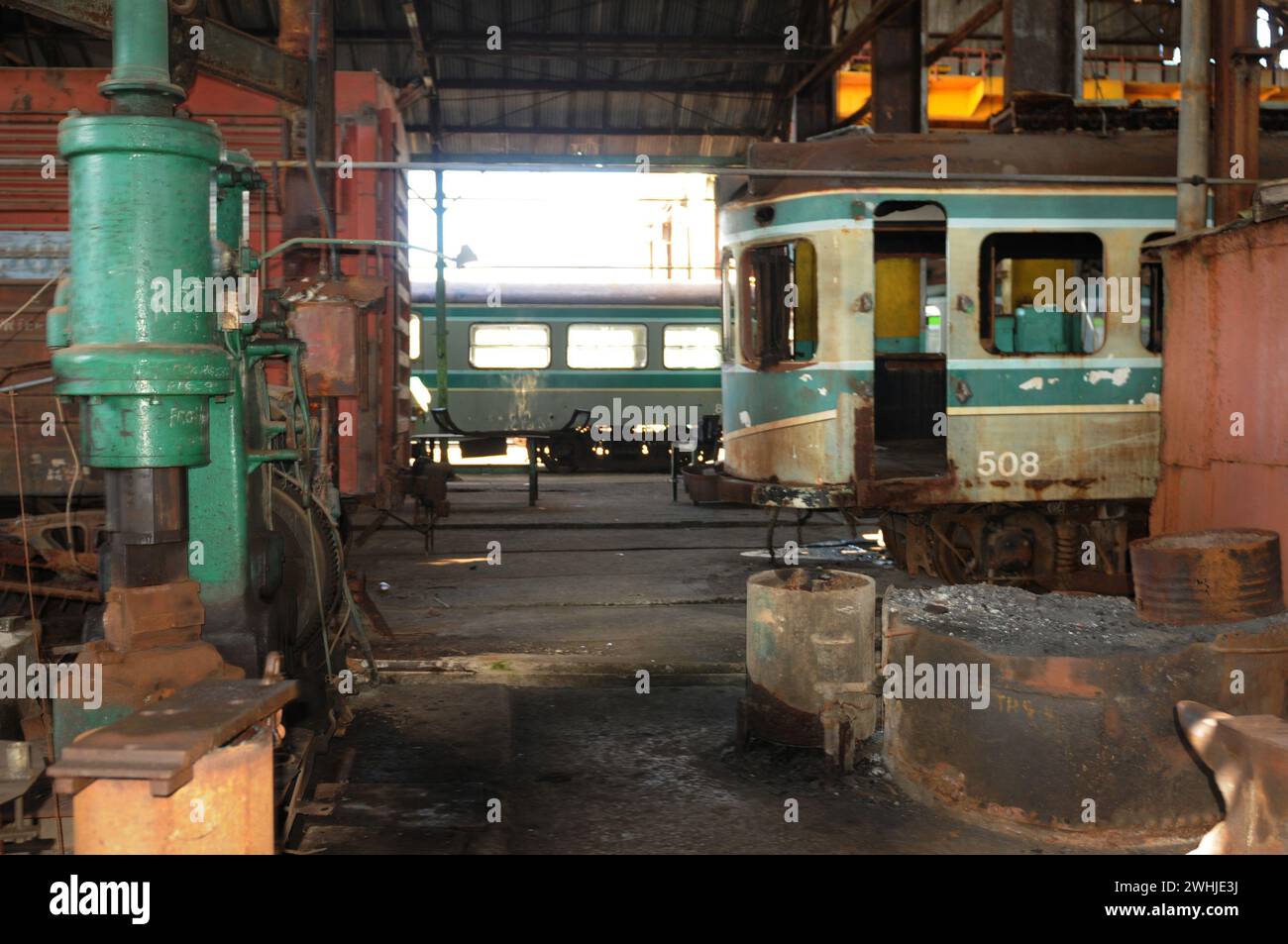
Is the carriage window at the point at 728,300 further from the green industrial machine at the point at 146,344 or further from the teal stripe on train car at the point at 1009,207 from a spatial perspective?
the green industrial machine at the point at 146,344

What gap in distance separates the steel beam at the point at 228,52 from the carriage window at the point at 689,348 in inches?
576

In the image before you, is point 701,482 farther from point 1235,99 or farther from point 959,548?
point 1235,99

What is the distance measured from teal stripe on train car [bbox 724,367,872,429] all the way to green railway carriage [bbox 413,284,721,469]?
11.8m

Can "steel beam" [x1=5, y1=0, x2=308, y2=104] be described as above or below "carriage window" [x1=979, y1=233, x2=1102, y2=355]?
above

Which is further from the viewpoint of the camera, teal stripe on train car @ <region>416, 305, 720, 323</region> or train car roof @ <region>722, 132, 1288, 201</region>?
teal stripe on train car @ <region>416, 305, 720, 323</region>

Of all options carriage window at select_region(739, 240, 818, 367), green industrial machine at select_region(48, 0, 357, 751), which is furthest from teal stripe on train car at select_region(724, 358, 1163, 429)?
green industrial machine at select_region(48, 0, 357, 751)

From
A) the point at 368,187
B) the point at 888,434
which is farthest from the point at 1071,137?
the point at 368,187

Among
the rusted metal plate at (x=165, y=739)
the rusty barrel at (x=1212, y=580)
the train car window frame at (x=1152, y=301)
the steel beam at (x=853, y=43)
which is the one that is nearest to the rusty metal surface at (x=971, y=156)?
the train car window frame at (x=1152, y=301)

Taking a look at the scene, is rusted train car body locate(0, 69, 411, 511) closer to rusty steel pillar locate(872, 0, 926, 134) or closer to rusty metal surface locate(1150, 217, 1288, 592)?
rusty metal surface locate(1150, 217, 1288, 592)

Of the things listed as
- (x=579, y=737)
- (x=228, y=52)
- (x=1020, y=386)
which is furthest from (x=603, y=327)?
(x=579, y=737)

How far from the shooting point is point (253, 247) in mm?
8328

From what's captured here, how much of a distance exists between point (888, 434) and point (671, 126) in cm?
1313

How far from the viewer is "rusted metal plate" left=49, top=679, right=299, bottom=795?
2867 millimetres

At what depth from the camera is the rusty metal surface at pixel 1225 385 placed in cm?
540
